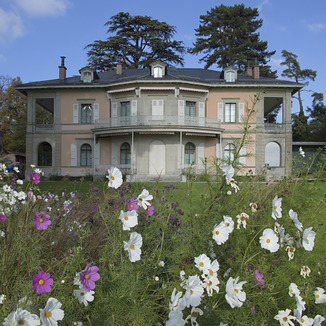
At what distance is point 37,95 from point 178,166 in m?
11.7

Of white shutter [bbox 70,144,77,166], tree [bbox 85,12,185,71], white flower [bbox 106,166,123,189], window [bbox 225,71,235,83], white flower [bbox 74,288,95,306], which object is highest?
tree [bbox 85,12,185,71]

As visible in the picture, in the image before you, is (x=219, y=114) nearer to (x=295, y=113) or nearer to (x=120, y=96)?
(x=120, y=96)

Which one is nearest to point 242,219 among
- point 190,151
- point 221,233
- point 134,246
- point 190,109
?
point 221,233

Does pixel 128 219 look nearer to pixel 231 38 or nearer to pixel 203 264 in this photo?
pixel 203 264

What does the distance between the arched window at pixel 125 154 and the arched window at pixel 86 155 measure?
2402mm

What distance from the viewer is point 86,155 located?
21922mm

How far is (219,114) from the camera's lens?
2173cm

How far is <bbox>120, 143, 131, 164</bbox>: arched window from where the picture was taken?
69.6ft

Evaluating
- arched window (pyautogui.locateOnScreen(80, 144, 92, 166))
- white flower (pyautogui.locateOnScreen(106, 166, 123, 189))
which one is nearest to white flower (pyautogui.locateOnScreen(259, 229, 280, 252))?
white flower (pyautogui.locateOnScreen(106, 166, 123, 189))

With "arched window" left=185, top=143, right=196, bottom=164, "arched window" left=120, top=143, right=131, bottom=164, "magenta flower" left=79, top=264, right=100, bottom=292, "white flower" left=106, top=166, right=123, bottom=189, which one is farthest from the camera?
"arched window" left=120, top=143, right=131, bottom=164

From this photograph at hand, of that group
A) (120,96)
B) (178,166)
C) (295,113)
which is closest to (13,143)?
(120,96)

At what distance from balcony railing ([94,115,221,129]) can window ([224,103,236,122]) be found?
47.7 inches

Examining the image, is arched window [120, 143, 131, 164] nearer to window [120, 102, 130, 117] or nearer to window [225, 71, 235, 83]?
window [120, 102, 130, 117]

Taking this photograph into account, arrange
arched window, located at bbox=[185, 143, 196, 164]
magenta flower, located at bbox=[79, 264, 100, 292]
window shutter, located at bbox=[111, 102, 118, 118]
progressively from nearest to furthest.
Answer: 1. magenta flower, located at bbox=[79, 264, 100, 292]
2. arched window, located at bbox=[185, 143, 196, 164]
3. window shutter, located at bbox=[111, 102, 118, 118]
